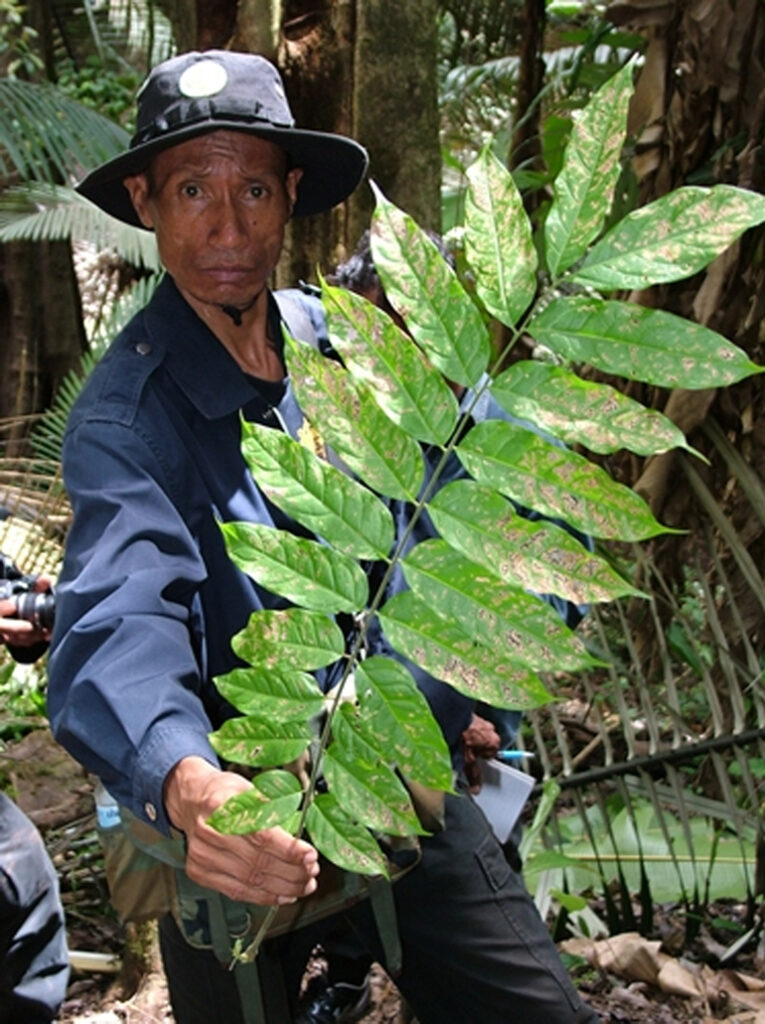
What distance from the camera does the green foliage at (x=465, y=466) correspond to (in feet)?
3.32

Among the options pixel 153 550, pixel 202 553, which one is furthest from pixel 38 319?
pixel 153 550

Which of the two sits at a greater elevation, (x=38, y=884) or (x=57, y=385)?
(x=38, y=884)

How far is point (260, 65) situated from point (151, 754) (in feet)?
3.22

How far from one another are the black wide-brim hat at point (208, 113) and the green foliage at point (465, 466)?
73cm

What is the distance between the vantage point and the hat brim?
1.71 m

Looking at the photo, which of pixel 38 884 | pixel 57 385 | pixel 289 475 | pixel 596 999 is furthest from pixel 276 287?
pixel 57 385

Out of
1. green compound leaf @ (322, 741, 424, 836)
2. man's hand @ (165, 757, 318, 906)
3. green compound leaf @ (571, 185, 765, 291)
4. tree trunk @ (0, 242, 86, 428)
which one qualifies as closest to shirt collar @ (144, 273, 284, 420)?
man's hand @ (165, 757, 318, 906)

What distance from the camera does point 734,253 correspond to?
127 inches

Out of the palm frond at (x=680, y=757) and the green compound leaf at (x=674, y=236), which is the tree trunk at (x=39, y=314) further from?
the green compound leaf at (x=674, y=236)

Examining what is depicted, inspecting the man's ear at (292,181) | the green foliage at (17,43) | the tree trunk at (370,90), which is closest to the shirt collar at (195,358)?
the man's ear at (292,181)

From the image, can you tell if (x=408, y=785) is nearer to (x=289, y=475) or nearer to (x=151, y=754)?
(x=151, y=754)

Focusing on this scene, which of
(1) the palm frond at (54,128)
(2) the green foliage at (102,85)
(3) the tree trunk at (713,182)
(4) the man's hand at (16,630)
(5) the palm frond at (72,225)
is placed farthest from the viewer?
(2) the green foliage at (102,85)

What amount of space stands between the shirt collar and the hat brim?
0.17 m

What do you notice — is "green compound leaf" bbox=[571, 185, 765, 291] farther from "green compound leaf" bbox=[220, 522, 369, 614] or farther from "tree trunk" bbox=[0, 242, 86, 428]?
"tree trunk" bbox=[0, 242, 86, 428]
